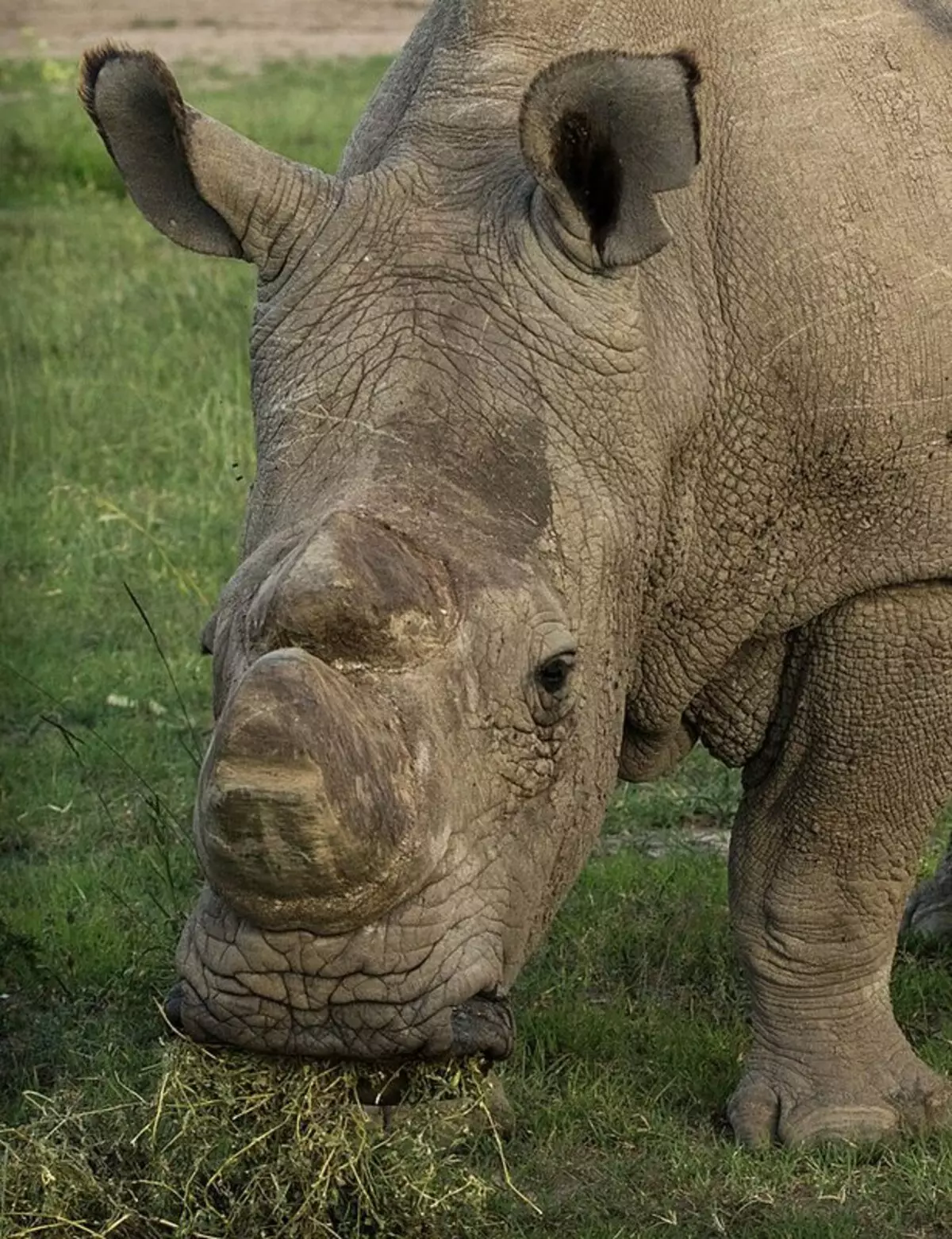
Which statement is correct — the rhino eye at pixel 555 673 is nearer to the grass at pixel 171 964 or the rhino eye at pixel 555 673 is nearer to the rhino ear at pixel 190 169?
the grass at pixel 171 964

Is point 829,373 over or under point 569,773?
over

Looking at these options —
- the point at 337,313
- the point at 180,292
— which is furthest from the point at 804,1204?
the point at 180,292

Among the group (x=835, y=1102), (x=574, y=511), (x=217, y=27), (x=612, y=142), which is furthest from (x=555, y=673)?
(x=217, y=27)

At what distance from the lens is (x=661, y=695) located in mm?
5777

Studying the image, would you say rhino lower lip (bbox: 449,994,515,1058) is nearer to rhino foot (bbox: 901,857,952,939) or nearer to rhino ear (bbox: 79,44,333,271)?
rhino ear (bbox: 79,44,333,271)

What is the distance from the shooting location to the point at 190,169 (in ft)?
17.6

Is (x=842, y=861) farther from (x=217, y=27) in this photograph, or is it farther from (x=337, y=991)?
(x=217, y=27)

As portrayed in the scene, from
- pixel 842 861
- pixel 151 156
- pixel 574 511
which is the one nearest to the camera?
pixel 574 511

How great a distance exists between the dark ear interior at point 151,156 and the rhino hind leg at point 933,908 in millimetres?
3073

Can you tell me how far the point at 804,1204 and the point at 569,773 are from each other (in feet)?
3.99

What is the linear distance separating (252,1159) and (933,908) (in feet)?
10.1

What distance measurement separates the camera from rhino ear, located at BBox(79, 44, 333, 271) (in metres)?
5.34

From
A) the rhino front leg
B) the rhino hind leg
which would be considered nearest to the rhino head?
the rhino front leg

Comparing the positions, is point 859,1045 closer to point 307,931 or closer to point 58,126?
point 307,931
